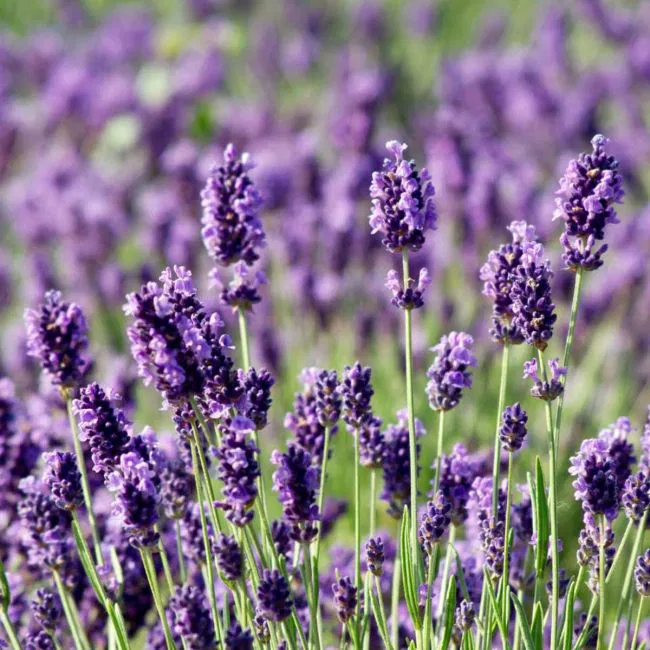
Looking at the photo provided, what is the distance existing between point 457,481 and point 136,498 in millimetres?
798

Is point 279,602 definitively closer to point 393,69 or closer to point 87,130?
point 87,130

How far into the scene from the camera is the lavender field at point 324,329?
6.78 feet

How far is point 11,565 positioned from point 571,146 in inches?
180

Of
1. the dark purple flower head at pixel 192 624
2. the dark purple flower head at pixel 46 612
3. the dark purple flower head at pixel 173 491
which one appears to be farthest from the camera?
the dark purple flower head at pixel 173 491

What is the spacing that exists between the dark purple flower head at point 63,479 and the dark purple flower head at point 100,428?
8cm

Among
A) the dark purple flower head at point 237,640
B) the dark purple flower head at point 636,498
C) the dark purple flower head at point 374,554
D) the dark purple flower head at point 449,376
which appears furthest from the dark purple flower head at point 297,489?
the dark purple flower head at point 636,498

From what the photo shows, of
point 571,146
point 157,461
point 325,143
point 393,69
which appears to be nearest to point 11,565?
point 157,461

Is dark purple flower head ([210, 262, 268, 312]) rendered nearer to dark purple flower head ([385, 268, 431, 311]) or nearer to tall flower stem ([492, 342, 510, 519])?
dark purple flower head ([385, 268, 431, 311])

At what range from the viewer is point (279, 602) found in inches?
76.4

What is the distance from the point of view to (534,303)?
2.03 meters

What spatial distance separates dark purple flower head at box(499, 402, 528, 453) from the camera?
209 cm

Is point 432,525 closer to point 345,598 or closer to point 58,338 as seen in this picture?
point 345,598

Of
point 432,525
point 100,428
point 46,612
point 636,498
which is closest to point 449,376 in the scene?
point 432,525

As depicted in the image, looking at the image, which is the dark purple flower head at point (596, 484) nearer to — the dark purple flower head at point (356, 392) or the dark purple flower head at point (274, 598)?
the dark purple flower head at point (356, 392)
